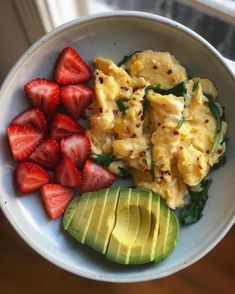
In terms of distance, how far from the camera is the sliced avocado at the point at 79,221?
3.65 feet

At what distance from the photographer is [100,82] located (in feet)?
3.73

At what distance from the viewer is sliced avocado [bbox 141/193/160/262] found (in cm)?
109

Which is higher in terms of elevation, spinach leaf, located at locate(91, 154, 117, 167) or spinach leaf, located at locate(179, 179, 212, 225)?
spinach leaf, located at locate(91, 154, 117, 167)

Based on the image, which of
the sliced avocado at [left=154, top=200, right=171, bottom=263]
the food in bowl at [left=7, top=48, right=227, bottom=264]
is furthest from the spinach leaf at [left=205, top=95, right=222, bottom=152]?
the sliced avocado at [left=154, top=200, right=171, bottom=263]

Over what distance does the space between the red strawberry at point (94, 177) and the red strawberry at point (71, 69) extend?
0.18 metres

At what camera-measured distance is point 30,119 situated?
44.4 inches

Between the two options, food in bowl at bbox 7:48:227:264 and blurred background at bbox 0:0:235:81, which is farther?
blurred background at bbox 0:0:235:81

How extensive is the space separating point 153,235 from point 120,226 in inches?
2.9

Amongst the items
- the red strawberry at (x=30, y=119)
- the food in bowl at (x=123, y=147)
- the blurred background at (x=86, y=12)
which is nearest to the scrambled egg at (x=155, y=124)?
the food in bowl at (x=123, y=147)

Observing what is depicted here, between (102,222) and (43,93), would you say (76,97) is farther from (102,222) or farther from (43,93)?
(102,222)

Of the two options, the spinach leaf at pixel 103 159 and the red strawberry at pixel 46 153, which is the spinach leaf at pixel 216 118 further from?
the red strawberry at pixel 46 153

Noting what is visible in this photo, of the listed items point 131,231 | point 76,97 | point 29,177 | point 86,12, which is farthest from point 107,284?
point 86,12

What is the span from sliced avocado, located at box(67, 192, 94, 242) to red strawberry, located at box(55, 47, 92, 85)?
26cm

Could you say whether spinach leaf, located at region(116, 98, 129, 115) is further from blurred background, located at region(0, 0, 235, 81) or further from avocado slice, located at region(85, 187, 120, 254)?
blurred background, located at region(0, 0, 235, 81)
